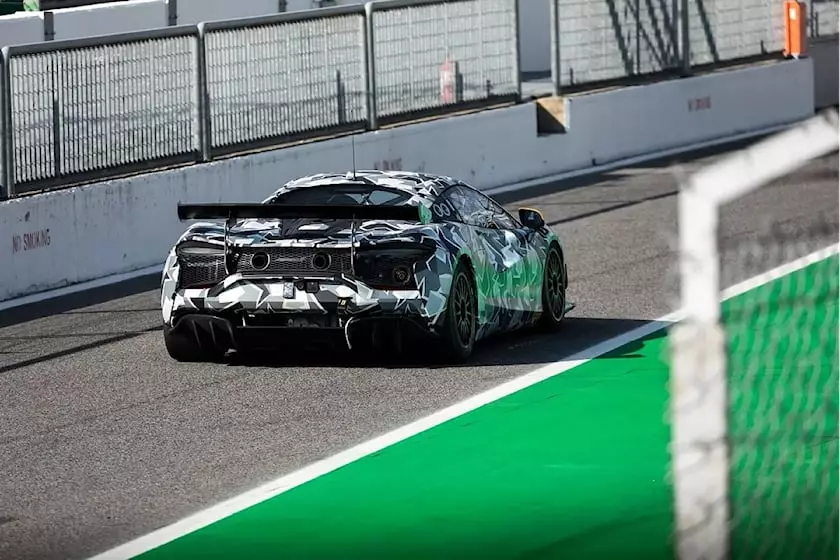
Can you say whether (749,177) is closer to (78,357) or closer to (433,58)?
(78,357)

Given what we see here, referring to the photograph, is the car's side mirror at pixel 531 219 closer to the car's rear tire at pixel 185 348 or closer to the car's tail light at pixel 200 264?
the car's rear tire at pixel 185 348

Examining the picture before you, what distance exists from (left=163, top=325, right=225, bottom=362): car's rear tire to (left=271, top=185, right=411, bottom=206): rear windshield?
1142 mm

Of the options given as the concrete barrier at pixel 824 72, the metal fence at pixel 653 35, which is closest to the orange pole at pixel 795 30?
the metal fence at pixel 653 35

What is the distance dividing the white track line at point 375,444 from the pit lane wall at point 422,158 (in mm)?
5461

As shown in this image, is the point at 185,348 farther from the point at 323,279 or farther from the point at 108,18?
the point at 108,18

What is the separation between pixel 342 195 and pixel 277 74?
7.73 meters

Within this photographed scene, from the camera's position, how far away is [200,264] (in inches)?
475

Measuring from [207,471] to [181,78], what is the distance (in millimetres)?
9811

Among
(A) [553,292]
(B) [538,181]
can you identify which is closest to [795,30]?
(B) [538,181]

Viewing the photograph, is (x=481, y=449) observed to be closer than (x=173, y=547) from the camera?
No

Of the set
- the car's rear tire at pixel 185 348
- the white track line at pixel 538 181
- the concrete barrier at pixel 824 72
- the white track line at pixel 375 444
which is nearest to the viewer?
the white track line at pixel 375 444

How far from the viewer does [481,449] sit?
1009 centimetres

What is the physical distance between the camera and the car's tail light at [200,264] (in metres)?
12.0

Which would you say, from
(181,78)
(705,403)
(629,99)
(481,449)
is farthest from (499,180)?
(705,403)
